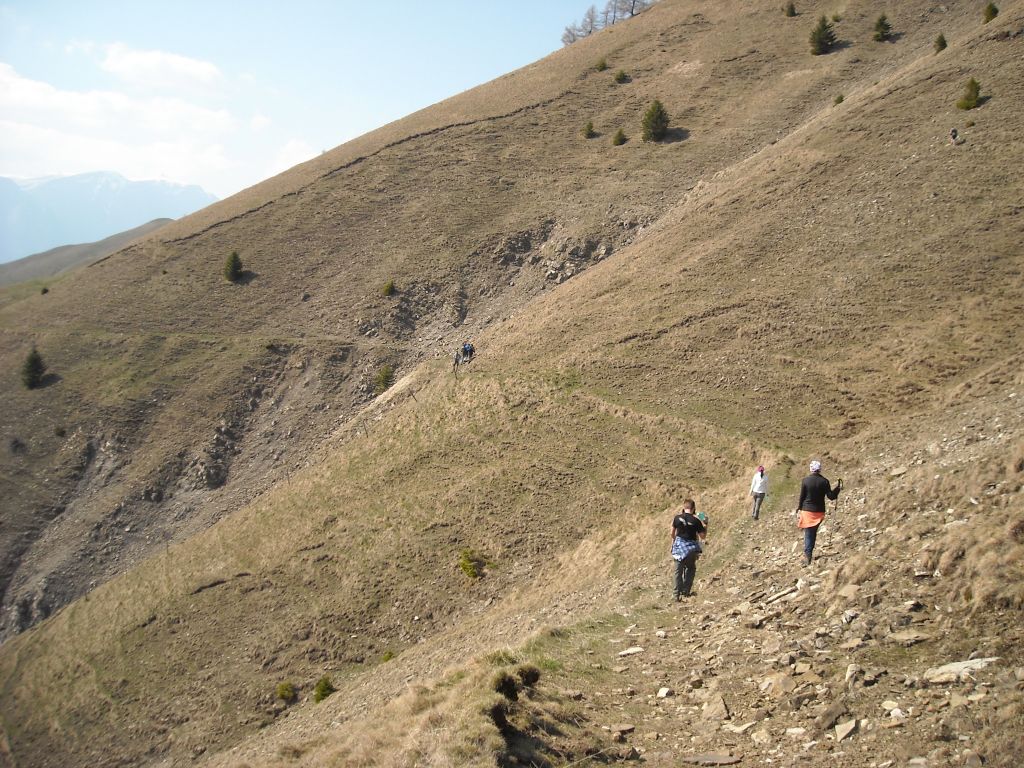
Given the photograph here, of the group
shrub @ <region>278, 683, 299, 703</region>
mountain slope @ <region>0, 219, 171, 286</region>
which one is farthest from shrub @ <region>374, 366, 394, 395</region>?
mountain slope @ <region>0, 219, 171, 286</region>

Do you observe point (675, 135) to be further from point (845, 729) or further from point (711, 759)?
point (711, 759)

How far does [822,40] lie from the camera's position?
6569 centimetres

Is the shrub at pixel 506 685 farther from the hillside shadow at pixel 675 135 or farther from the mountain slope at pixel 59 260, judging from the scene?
the mountain slope at pixel 59 260

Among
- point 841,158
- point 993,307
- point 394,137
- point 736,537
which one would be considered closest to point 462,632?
point 736,537

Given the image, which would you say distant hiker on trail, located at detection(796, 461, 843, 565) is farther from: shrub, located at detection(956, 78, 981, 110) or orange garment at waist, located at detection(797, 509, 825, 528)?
shrub, located at detection(956, 78, 981, 110)

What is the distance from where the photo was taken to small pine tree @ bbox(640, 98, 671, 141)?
62625 mm

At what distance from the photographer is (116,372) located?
51000 mm

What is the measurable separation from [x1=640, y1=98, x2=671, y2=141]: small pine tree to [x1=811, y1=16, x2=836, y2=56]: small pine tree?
59.0 ft

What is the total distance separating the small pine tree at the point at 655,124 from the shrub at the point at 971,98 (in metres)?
28.3

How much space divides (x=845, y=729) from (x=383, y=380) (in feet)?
137

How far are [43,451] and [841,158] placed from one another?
5600 centimetres

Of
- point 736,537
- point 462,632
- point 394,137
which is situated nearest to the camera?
point 736,537

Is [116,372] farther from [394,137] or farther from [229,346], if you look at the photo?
[394,137]

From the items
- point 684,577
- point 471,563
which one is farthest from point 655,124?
point 684,577
